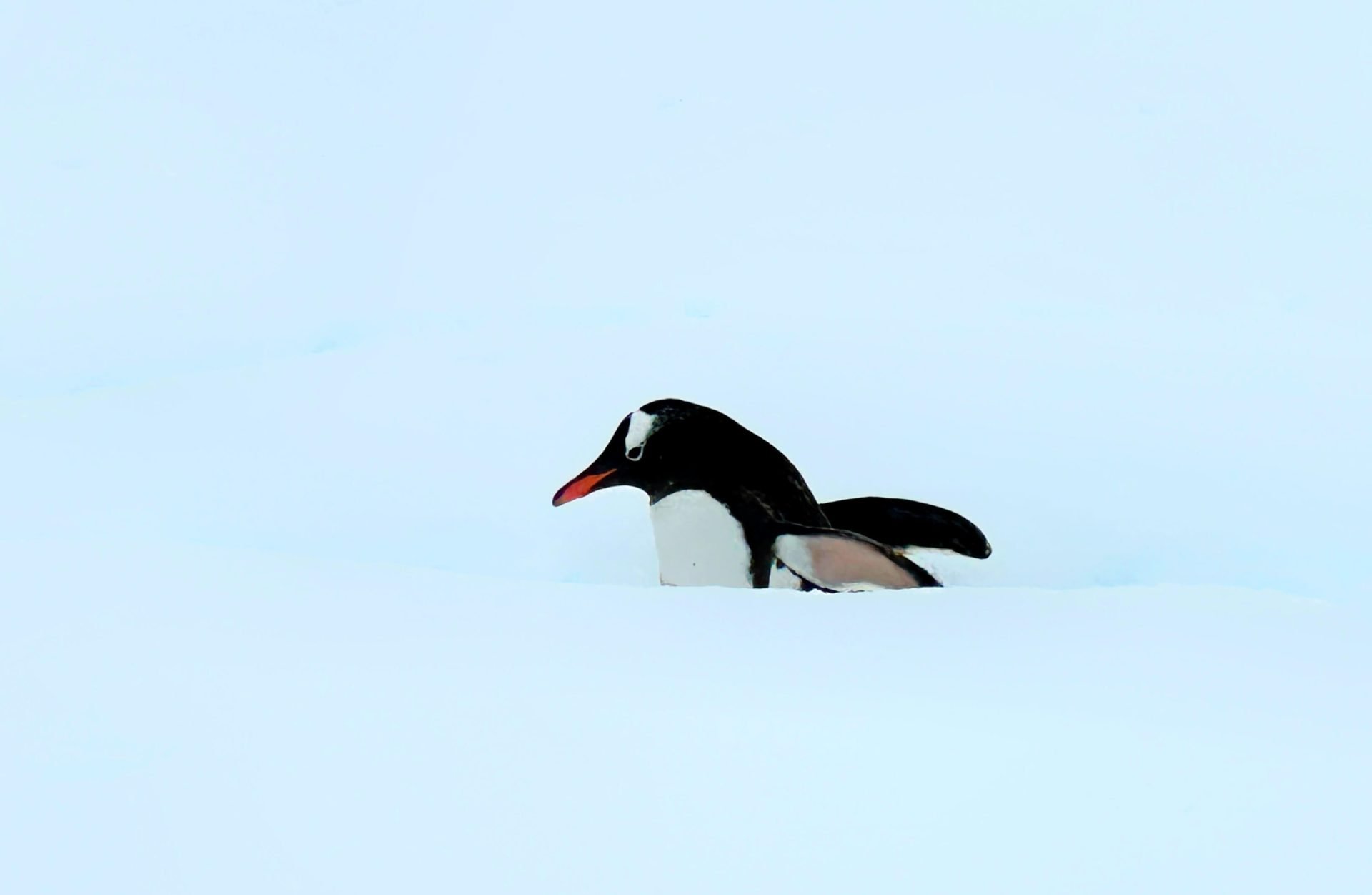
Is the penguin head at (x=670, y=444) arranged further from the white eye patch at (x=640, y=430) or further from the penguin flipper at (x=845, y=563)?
the penguin flipper at (x=845, y=563)

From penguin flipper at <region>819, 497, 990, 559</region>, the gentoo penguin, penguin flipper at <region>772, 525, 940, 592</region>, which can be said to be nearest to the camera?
penguin flipper at <region>772, 525, 940, 592</region>

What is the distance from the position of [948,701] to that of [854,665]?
134mm

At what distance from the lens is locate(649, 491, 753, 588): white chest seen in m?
2.46

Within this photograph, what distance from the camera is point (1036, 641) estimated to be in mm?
1857

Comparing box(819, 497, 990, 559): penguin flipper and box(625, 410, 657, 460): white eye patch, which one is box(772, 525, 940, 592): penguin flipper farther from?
box(625, 410, 657, 460): white eye patch

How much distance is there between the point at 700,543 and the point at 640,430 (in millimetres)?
215

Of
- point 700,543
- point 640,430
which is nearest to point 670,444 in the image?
point 640,430

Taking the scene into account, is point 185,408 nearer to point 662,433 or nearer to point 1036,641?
point 662,433

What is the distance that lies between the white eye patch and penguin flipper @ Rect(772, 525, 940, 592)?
331 mm

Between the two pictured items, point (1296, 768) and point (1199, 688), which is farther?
point (1199, 688)

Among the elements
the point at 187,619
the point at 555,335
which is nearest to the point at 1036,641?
the point at 187,619

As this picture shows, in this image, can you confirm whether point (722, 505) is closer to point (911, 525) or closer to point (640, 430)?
point (640, 430)

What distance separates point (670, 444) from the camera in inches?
99.2

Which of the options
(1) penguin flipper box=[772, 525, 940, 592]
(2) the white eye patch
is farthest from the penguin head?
(1) penguin flipper box=[772, 525, 940, 592]
